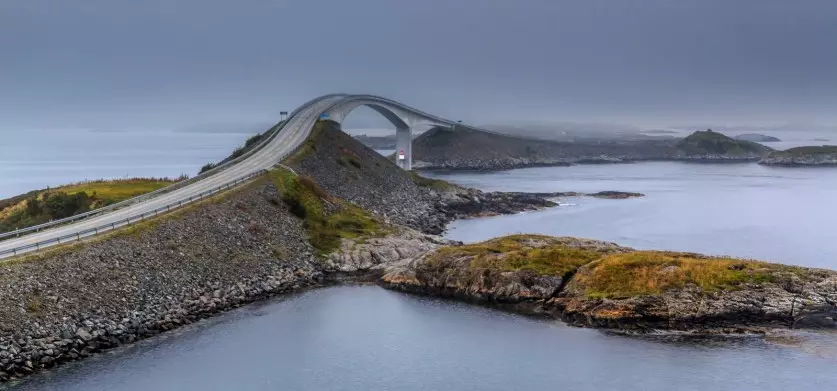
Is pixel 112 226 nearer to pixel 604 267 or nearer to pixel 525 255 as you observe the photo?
pixel 525 255

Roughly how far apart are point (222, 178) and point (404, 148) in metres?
96.5

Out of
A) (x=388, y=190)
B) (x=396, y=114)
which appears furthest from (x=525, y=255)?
(x=396, y=114)

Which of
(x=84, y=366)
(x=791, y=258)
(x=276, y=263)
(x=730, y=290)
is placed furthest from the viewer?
(x=791, y=258)

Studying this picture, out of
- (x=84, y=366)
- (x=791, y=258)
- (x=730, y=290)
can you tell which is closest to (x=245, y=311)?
(x=84, y=366)

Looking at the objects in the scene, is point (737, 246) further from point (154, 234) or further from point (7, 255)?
point (7, 255)

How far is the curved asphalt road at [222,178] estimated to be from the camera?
5522cm

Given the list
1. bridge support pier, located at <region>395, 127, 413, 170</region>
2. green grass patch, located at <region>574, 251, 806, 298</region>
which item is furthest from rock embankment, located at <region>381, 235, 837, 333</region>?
bridge support pier, located at <region>395, 127, 413, 170</region>

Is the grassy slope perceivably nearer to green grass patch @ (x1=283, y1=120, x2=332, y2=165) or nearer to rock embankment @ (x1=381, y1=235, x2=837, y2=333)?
green grass patch @ (x1=283, y1=120, x2=332, y2=165)

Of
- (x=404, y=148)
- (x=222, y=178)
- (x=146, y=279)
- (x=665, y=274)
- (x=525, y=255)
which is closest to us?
(x=146, y=279)

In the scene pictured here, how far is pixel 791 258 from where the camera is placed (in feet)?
254

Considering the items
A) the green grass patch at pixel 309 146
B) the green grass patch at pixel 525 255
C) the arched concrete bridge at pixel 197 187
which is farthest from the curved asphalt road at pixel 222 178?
the green grass patch at pixel 525 255

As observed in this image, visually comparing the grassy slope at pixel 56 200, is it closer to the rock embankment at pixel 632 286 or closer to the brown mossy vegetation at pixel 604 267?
the rock embankment at pixel 632 286

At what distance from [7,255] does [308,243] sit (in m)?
28.0

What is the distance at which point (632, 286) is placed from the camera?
53.2 meters
